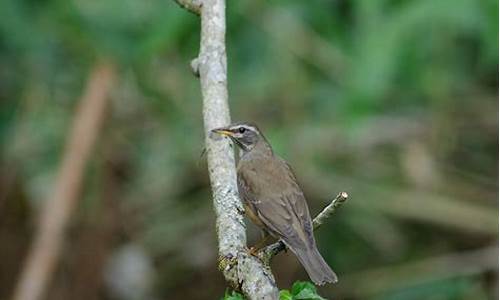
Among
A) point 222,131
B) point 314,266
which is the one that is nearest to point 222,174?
point 222,131

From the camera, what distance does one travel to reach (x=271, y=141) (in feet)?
32.9

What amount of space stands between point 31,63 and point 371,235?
3.21 m

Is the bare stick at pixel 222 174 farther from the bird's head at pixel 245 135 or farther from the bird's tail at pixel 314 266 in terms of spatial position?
the bird's tail at pixel 314 266

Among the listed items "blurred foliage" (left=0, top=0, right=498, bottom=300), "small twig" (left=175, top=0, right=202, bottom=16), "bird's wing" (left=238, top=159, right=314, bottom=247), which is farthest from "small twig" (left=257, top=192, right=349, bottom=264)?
"blurred foliage" (left=0, top=0, right=498, bottom=300)

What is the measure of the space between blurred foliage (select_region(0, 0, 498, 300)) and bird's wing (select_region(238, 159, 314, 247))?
1732mm

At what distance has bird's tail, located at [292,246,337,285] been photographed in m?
6.41

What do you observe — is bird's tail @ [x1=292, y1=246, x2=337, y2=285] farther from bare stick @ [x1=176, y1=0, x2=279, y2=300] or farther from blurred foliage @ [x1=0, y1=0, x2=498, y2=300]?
blurred foliage @ [x1=0, y1=0, x2=498, y2=300]

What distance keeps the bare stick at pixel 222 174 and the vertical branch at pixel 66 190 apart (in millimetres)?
Answer: 3429

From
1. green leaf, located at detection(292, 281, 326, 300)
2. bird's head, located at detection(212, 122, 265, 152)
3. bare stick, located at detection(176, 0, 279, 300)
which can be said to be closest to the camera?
green leaf, located at detection(292, 281, 326, 300)

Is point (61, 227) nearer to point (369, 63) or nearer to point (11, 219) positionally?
point (11, 219)

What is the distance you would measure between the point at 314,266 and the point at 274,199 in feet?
2.36

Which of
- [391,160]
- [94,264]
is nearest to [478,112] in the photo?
[391,160]

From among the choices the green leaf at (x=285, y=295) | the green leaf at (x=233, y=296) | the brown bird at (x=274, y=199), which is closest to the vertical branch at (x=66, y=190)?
the brown bird at (x=274, y=199)

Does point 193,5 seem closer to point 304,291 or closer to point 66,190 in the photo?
point 304,291
